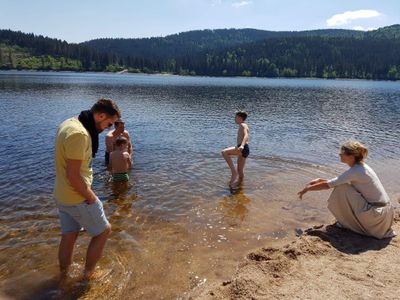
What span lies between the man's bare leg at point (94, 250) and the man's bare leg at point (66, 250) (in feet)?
1.09

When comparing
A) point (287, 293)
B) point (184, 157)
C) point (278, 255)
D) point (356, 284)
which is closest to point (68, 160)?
point (287, 293)

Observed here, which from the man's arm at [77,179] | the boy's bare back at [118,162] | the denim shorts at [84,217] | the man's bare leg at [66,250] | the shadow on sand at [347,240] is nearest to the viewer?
the man's arm at [77,179]

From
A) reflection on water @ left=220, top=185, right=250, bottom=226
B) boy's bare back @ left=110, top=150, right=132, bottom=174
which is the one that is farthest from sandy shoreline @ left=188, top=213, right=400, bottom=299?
boy's bare back @ left=110, top=150, right=132, bottom=174

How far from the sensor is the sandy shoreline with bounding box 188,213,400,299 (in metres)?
5.80

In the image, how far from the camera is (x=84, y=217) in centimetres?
604

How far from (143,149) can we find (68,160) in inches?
550

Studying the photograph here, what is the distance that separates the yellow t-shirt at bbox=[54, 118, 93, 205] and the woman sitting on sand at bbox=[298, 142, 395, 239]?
4.83 meters

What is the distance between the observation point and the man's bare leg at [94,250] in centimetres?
635

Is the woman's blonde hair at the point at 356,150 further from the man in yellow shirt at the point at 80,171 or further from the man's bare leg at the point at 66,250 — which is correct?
the man's bare leg at the point at 66,250

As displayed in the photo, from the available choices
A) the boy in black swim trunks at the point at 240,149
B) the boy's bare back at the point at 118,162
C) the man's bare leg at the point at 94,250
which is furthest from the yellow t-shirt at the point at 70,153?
the boy in black swim trunks at the point at 240,149

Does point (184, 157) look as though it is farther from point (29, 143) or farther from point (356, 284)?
point (356, 284)

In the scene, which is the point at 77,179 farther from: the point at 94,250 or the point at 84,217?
the point at 94,250

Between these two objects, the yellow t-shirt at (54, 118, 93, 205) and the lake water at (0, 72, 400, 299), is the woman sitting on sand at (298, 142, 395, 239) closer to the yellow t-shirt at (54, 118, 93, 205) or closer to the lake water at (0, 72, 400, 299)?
the lake water at (0, 72, 400, 299)

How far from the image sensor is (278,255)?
288 inches
